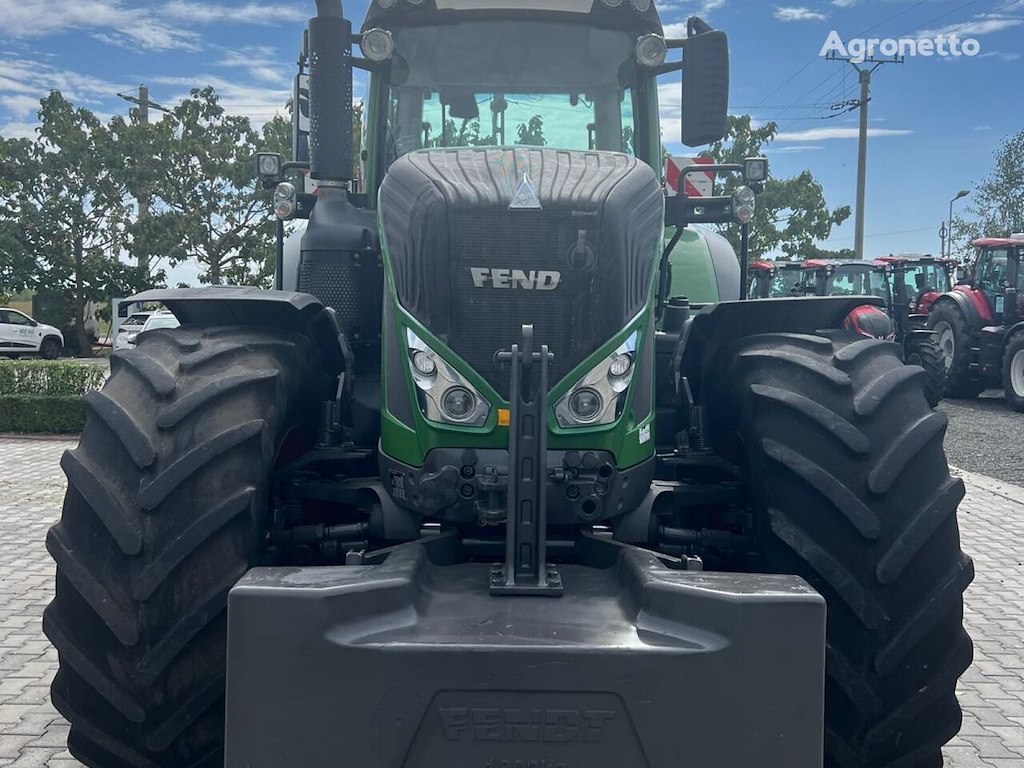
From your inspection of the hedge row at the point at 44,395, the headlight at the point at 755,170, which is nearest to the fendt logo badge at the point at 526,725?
the headlight at the point at 755,170

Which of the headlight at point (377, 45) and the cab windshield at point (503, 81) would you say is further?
the cab windshield at point (503, 81)

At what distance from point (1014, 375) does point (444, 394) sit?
15.7 m

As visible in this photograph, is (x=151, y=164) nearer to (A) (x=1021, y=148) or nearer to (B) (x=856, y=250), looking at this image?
(B) (x=856, y=250)

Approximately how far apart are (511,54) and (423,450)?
1957 millimetres

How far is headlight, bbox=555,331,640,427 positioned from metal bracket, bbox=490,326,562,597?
0.26 m

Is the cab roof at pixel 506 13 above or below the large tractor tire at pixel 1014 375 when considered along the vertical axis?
above

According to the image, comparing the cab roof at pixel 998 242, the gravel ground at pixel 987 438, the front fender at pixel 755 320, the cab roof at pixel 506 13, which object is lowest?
the gravel ground at pixel 987 438

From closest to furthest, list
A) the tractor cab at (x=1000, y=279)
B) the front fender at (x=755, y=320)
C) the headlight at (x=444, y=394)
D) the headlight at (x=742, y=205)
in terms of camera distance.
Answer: the headlight at (x=444, y=394) → the front fender at (x=755, y=320) → the headlight at (x=742, y=205) → the tractor cab at (x=1000, y=279)

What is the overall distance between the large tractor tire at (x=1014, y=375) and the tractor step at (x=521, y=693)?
15712 mm

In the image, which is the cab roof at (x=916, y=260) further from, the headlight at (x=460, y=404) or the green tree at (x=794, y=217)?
the headlight at (x=460, y=404)

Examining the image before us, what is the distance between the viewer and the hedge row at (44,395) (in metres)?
12.9

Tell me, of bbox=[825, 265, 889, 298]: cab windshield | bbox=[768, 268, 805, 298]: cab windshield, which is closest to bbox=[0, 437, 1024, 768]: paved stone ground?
bbox=[825, 265, 889, 298]: cab windshield

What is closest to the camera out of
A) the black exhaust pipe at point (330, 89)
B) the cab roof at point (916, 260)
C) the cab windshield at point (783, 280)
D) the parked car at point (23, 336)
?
the black exhaust pipe at point (330, 89)

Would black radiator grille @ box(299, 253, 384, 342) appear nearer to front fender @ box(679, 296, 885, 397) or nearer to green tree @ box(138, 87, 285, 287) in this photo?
front fender @ box(679, 296, 885, 397)
